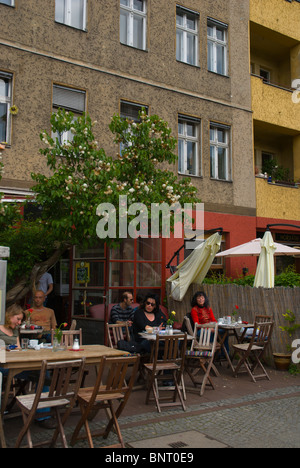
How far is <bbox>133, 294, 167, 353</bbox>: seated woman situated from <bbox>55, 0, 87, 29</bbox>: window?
7.66 meters

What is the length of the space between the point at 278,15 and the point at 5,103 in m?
10.7

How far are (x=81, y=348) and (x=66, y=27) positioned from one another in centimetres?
869

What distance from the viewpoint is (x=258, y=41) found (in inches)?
669

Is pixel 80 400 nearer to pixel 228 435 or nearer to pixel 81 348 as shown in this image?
pixel 81 348

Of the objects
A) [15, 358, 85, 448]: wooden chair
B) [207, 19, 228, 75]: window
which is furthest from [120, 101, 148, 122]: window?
[15, 358, 85, 448]: wooden chair

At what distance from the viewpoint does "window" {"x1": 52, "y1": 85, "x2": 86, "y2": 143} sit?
11336mm

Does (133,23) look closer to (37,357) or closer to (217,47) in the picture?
(217,47)

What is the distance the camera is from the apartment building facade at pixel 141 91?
10617 millimetres

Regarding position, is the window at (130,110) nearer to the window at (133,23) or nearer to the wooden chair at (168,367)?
the window at (133,23)

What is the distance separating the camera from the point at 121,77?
12438mm

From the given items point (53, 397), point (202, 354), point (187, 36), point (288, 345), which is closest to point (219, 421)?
point (202, 354)

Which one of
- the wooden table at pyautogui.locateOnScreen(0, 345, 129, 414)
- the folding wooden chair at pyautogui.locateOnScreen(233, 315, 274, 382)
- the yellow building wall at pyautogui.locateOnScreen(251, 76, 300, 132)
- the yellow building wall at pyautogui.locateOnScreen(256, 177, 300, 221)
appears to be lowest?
the folding wooden chair at pyautogui.locateOnScreen(233, 315, 274, 382)

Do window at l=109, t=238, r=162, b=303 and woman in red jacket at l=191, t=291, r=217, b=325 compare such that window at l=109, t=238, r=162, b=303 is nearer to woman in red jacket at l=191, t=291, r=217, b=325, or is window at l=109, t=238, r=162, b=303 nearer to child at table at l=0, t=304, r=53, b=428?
woman in red jacket at l=191, t=291, r=217, b=325
